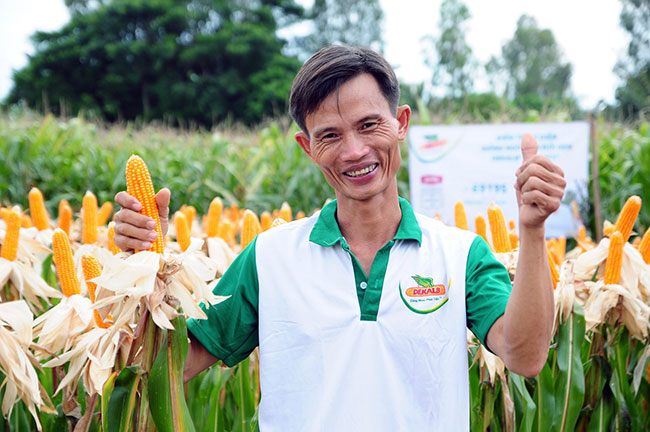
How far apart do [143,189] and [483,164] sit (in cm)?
403

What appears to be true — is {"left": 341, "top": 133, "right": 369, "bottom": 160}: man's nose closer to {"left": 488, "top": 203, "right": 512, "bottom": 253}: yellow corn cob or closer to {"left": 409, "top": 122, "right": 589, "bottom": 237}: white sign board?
{"left": 488, "top": 203, "right": 512, "bottom": 253}: yellow corn cob

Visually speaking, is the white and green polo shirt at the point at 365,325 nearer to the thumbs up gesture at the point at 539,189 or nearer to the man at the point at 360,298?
the man at the point at 360,298

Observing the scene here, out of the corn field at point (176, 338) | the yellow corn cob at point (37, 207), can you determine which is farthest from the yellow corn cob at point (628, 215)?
the yellow corn cob at point (37, 207)

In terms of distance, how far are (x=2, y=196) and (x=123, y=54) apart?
95.4ft

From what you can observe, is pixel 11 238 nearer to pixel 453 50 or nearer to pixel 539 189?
pixel 539 189

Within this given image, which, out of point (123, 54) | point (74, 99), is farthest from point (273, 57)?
point (74, 99)

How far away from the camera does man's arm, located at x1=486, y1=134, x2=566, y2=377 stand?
1.17m

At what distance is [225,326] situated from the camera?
1574 mm

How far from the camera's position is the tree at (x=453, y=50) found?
118ft

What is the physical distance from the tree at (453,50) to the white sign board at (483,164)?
1202 inches

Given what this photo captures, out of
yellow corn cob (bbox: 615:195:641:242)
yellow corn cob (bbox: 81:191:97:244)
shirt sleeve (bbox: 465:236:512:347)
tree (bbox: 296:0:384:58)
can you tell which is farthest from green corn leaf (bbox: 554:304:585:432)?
tree (bbox: 296:0:384:58)

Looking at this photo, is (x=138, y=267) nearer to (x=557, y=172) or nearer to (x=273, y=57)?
(x=557, y=172)

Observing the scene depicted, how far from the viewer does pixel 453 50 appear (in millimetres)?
38000

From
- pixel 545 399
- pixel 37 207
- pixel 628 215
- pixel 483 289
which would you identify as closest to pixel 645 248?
pixel 628 215
